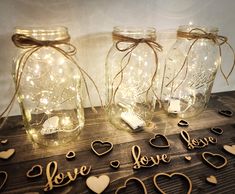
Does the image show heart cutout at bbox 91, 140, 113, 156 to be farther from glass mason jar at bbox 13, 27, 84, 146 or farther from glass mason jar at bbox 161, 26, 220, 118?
glass mason jar at bbox 161, 26, 220, 118

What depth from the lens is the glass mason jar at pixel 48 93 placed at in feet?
2.11

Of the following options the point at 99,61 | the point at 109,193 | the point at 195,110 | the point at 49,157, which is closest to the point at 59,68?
the point at 99,61

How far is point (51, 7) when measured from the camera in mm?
653

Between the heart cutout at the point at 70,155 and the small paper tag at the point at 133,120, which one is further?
the small paper tag at the point at 133,120

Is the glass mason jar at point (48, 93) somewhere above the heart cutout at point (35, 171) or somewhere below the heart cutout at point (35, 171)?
above

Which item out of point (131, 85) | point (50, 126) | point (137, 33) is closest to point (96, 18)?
point (137, 33)

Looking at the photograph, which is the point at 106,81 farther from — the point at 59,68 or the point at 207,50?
the point at 207,50

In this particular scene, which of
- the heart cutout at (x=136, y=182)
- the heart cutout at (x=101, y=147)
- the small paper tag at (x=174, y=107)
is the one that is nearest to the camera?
the heart cutout at (x=136, y=182)

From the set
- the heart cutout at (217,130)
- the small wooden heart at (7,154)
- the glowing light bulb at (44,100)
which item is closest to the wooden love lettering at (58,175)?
the small wooden heart at (7,154)

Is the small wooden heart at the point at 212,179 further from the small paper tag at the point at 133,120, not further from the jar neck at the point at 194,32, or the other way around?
the jar neck at the point at 194,32

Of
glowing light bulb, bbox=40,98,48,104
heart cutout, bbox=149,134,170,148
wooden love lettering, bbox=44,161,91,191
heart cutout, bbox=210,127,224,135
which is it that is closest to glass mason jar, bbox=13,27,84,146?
glowing light bulb, bbox=40,98,48,104

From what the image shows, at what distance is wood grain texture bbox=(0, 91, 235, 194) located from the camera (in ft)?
1.69

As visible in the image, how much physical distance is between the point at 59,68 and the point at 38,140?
0.75 ft

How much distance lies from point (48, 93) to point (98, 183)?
0.34 m
